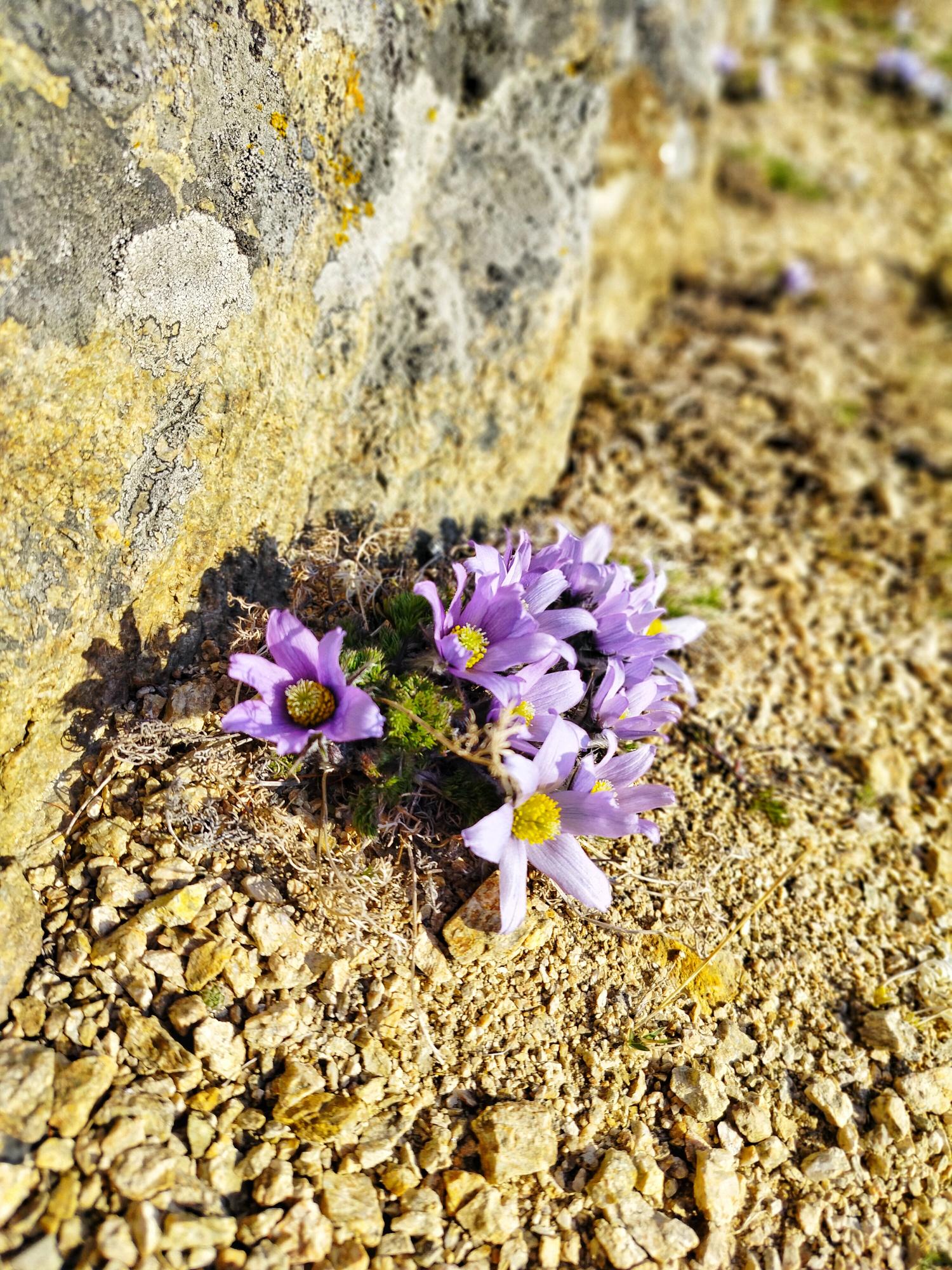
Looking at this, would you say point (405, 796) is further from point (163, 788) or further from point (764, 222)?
point (764, 222)

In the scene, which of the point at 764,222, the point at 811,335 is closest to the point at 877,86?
the point at 764,222

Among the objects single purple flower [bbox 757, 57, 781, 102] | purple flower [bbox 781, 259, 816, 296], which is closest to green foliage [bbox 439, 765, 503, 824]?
purple flower [bbox 781, 259, 816, 296]

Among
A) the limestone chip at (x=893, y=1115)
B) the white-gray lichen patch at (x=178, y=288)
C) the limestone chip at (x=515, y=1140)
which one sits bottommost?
the limestone chip at (x=515, y=1140)

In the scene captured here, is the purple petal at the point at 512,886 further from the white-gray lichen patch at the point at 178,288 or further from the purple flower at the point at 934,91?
the purple flower at the point at 934,91

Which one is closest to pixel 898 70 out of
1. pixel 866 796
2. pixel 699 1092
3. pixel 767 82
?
pixel 767 82

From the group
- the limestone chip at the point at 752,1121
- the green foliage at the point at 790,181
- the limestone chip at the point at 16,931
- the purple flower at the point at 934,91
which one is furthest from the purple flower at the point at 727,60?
the limestone chip at the point at 16,931

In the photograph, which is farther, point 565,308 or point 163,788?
point 565,308
